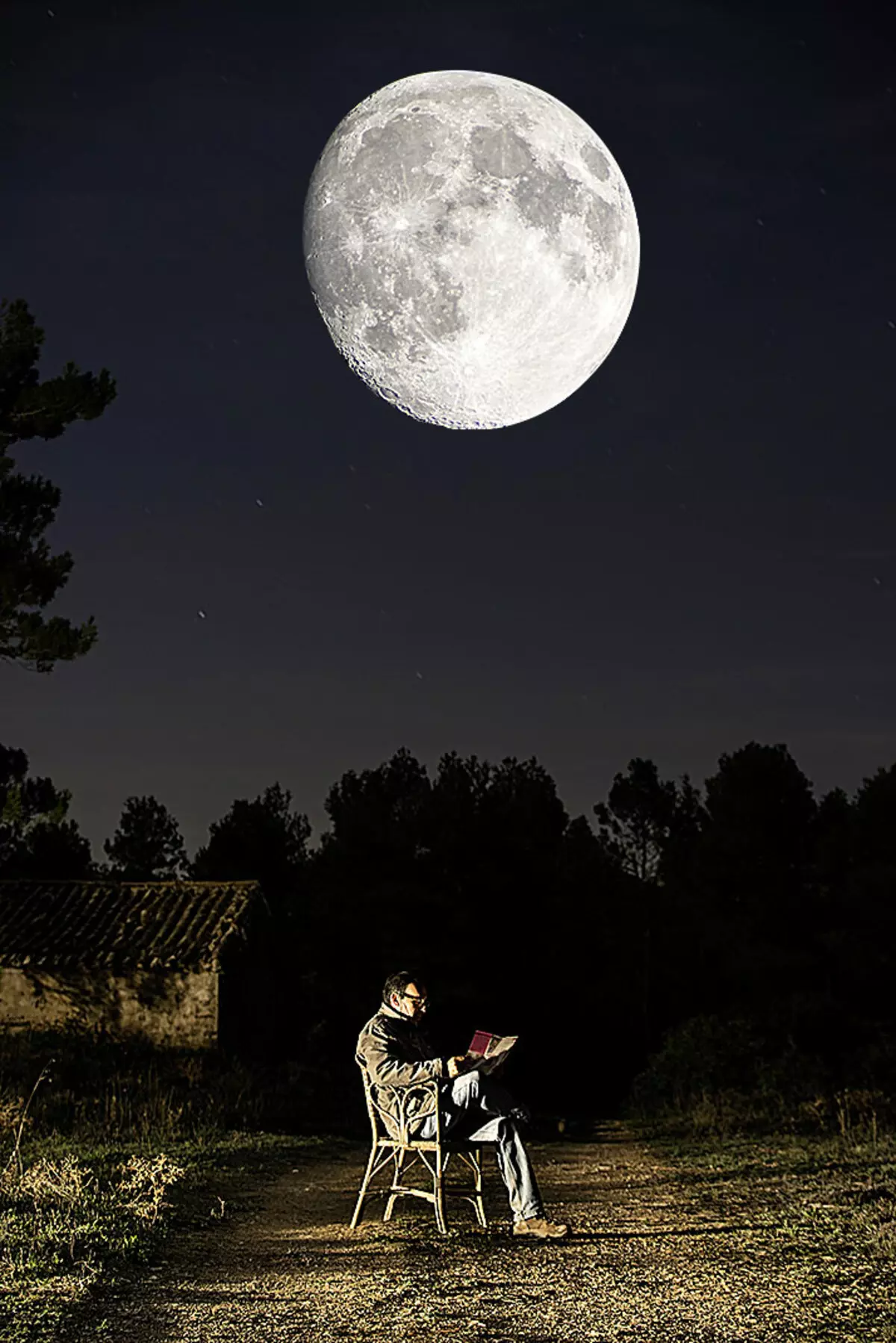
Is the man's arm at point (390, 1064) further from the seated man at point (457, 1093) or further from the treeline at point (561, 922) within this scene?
the treeline at point (561, 922)

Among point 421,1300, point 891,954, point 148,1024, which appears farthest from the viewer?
point 891,954

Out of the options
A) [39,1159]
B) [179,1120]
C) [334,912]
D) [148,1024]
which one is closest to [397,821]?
[334,912]

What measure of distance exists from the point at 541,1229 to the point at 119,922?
20.1 metres

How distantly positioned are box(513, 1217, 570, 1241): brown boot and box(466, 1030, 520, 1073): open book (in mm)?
878

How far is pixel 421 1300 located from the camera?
240 inches

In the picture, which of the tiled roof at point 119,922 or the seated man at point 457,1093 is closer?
the seated man at point 457,1093

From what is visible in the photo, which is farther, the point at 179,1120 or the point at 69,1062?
the point at 69,1062

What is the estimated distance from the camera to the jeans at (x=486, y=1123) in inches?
306

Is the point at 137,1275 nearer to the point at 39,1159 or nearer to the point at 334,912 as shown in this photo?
the point at 39,1159

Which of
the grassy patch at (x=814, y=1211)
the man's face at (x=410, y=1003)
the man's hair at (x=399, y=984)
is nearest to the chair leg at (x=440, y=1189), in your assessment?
the man's face at (x=410, y=1003)

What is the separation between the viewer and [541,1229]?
7.57m

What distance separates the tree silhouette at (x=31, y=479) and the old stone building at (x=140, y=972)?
24.1 feet

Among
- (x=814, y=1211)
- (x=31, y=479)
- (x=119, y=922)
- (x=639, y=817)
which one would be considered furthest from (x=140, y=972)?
(x=639, y=817)

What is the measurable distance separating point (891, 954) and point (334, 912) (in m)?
13.7
